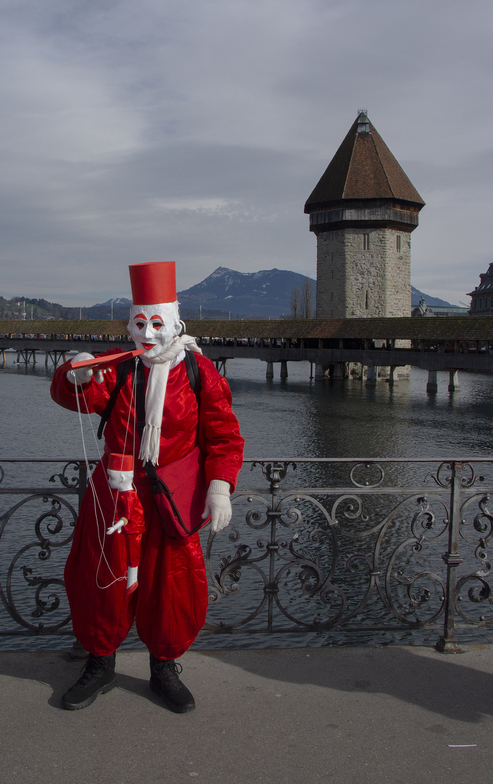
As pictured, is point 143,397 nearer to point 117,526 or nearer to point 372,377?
point 117,526

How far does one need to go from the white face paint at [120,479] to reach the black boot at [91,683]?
2.26ft

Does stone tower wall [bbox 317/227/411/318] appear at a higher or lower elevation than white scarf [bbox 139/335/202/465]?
higher

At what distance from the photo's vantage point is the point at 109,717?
226 cm

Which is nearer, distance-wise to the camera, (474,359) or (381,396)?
(474,359)

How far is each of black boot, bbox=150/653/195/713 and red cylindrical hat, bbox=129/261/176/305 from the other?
1414mm

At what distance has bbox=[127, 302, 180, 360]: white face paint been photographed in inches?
98.0

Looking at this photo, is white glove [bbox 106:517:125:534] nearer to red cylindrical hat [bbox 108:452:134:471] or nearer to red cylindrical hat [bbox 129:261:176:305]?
red cylindrical hat [bbox 108:452:134:471]

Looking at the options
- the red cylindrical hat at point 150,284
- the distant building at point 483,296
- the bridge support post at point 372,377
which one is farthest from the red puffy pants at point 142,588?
the distant building at point 483,296

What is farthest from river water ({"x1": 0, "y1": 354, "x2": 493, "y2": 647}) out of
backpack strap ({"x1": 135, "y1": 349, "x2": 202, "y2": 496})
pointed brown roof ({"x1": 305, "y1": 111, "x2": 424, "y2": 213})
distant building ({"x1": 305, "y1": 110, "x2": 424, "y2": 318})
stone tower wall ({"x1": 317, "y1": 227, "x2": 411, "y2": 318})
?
pointed brown roof ({"x1": 305, "y1": 111, "x2": 424, "y2": 213})

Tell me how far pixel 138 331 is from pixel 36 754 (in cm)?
151

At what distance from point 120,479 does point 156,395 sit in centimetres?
35

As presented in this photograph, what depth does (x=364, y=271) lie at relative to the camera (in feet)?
130

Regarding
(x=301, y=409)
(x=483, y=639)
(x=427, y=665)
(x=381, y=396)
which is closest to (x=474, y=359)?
(x=381, y=396)

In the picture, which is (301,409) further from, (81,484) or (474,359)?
(81,484)
